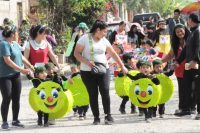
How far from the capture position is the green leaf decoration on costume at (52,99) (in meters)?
10.8

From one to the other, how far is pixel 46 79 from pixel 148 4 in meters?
66.5

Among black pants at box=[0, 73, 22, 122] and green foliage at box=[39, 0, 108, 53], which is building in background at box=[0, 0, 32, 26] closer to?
green foliage at box=[39, 0, 108, 53]

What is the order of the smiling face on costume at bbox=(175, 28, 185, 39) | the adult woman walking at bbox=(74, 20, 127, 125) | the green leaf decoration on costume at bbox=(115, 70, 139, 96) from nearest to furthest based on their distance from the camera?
the adult woman walking at bbox=(74, 20, 127, 125), the smiling face on costume at bbox=(175, 28, 185, 39), the green leaf decoration on costume at bbox=(115, 70, 139, 96)

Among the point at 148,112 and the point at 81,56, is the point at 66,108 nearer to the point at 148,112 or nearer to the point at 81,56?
the point at 81,56

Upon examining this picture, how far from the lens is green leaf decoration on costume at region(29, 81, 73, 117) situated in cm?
1082

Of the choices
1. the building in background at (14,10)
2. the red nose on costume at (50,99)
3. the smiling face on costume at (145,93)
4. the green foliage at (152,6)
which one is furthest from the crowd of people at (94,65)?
the green foliage at (152,6)

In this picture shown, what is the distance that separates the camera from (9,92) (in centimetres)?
1086

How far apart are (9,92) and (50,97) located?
710 millimetres

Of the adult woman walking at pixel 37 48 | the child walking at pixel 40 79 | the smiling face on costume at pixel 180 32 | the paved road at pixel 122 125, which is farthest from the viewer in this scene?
the smiling face on costume at pixel 180 32

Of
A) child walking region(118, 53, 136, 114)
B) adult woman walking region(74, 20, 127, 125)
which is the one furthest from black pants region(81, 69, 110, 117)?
child walking region(118, 53, 136, 114)

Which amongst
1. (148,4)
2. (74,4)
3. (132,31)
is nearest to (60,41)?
(74,4)

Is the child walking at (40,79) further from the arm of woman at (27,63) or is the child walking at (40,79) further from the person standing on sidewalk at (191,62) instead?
the person standing on sidewalk at (191,62)

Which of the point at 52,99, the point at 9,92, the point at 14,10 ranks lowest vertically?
the point at 52,99

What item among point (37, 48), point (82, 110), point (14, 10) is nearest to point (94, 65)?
point (37, 48)
